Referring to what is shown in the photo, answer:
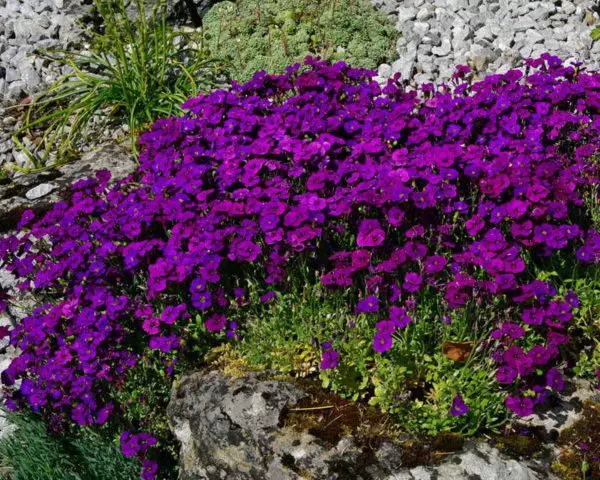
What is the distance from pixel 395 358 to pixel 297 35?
170 inches

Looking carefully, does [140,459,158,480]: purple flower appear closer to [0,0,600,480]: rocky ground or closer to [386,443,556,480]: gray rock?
[0,0,600,480]: rocky ground

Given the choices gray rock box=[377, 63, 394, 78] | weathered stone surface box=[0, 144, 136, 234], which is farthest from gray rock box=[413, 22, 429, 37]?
weathered stone surface box=[0, 144, 136, 234]

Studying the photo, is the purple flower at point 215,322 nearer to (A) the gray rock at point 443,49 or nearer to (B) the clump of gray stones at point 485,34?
(B) the clump of gray stones at point 485,34

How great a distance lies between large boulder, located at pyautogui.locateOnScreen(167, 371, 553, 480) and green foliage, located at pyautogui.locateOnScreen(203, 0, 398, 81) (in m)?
3.90

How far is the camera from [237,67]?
6688 mm

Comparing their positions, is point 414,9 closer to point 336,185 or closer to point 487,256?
point 336,185

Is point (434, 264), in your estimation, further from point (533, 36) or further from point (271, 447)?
point (533, 36)

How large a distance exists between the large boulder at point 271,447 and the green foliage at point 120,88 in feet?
9.43

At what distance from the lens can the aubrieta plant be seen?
11.0 feet

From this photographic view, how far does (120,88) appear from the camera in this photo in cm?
614

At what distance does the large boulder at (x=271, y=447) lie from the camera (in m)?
2.91

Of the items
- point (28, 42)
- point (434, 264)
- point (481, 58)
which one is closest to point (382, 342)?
point (434, 264)

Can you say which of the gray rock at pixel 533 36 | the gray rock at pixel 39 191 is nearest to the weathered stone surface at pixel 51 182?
the gray rock at pixel 39 191

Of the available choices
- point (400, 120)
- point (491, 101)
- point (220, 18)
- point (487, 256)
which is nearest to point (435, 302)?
point (487, 256)
